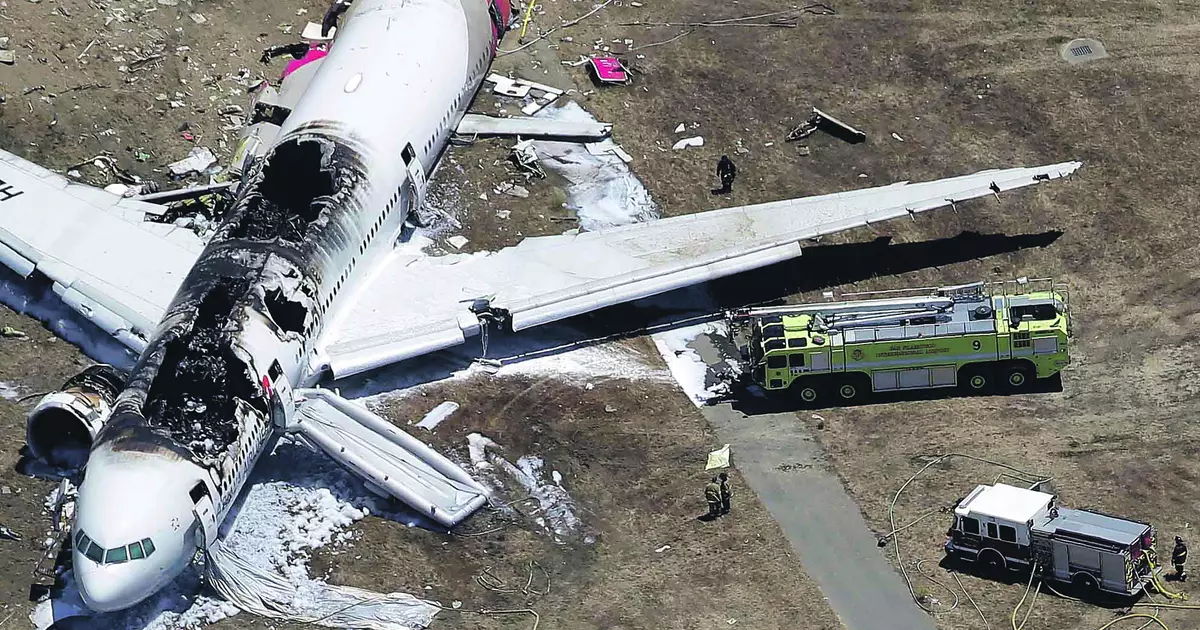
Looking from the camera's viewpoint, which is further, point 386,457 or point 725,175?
point 725,175

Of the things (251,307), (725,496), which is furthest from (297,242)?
(725,496)

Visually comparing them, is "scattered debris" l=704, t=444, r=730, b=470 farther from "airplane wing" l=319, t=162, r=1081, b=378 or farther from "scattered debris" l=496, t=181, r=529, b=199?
"scattered debris" l=496, t=181, r=529, b=199

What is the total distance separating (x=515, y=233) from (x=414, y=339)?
8.94 m

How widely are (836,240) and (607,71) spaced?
1333 centimetres

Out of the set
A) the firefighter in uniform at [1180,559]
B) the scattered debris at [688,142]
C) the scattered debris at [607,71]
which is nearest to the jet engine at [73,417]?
the scattered debris at [688,142]

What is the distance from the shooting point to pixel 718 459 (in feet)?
139

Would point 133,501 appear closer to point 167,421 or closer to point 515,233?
point 167,421

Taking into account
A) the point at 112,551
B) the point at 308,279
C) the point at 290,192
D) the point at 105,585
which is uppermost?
the point at 290,192

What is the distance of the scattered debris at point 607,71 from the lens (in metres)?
59.8

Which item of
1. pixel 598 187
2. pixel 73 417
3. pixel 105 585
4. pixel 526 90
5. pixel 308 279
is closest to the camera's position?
pixel 105 585

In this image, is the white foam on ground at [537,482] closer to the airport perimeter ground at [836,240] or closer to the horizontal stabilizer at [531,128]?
the airport perimeter ground at [836,240]

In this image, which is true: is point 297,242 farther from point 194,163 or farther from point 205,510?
point 194,163

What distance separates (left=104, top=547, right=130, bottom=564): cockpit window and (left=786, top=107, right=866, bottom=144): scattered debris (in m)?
30.8

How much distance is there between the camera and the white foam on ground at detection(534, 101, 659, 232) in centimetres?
5303
